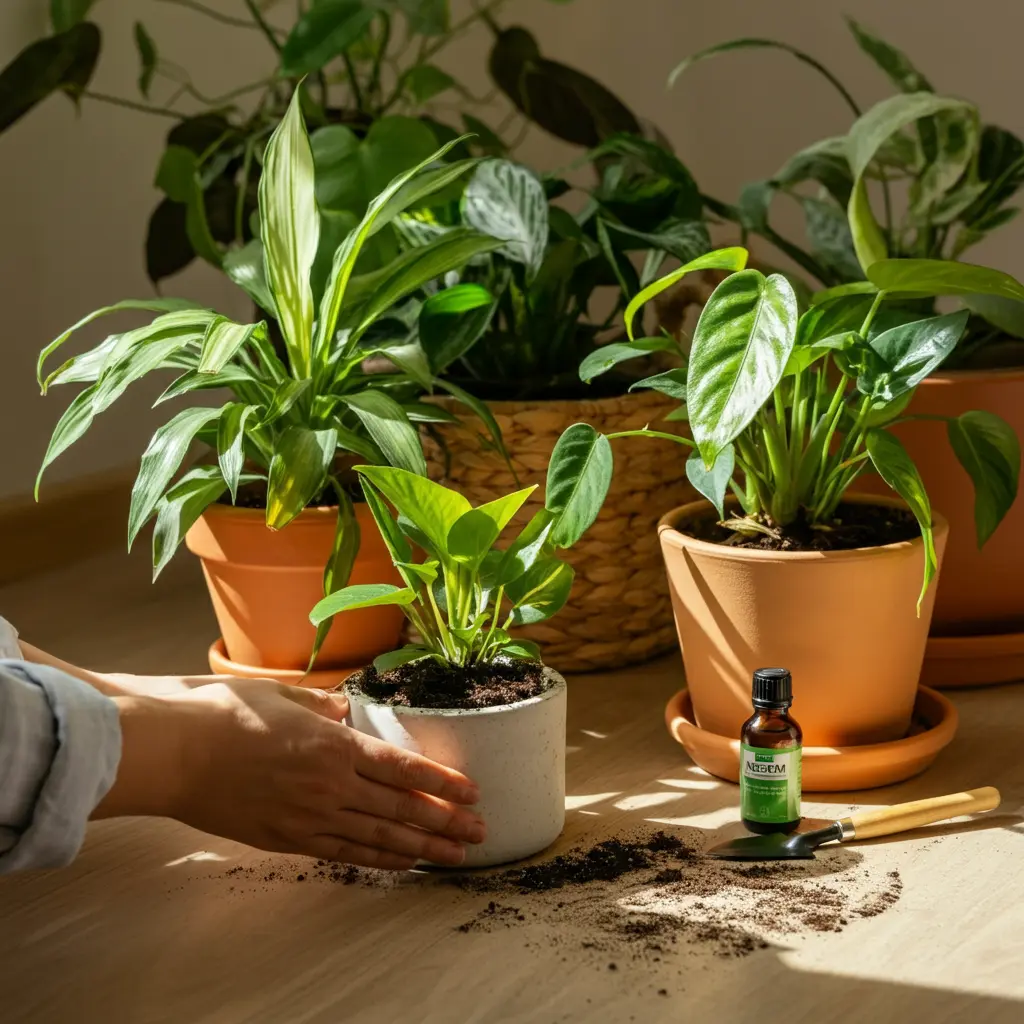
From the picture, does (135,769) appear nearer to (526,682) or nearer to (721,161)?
(526,682)

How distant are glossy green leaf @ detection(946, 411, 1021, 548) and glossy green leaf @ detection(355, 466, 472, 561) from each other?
16.1 inches

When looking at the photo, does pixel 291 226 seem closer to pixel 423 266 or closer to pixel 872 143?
pixel 423 266

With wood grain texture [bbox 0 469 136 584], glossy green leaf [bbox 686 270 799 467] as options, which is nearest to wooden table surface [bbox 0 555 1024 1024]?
glossy green leaf [bbox 686 270 799 467]

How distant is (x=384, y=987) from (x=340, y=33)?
1004 millimetres

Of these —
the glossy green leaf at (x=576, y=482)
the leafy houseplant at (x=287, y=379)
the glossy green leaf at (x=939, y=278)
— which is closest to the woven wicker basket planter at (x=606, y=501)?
the leafy houseplant at (x=287, y=379)

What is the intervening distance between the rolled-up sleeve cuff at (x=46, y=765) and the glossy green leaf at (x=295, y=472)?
0.30 m

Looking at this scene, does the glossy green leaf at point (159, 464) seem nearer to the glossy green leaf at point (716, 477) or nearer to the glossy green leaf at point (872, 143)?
the glossy green leaf at point (716, 477)

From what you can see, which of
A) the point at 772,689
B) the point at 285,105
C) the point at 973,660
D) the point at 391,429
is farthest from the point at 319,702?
the point at 285,105

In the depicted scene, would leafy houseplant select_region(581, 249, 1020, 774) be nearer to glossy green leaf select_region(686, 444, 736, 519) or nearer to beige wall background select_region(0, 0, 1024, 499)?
glossy green leaf select_region(686, 444, 736, 519)

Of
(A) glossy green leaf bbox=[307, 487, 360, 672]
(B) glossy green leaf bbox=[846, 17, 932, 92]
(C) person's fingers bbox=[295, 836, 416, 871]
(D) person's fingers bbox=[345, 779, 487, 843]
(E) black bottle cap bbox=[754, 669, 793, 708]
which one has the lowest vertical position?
(C) person's fingers bbox=[295, 836, 416, 871]

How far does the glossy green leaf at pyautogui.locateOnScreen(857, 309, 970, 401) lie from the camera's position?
1.03 m

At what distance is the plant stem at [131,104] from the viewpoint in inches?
67.1

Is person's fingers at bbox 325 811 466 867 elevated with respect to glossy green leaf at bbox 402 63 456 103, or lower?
lower

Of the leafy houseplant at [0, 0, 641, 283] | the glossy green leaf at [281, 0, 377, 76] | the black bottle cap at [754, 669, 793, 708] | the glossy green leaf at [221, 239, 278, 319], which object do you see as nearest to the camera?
the black bottle cap at [754, 669, 793, 708]
